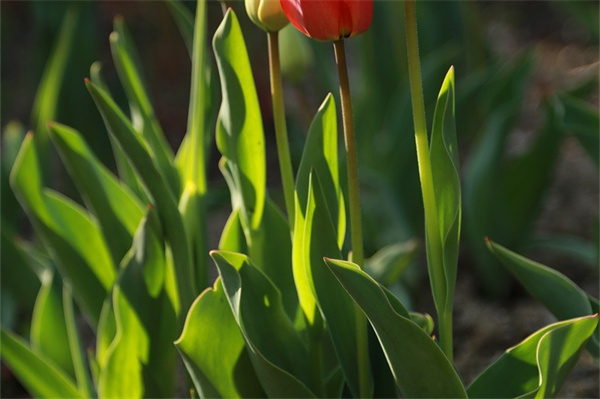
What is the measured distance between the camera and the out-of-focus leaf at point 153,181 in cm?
93

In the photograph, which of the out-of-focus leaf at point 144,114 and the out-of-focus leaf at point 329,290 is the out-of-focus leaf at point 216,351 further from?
the out-of-focus leaf at point 144,114

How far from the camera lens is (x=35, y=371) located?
122 cm

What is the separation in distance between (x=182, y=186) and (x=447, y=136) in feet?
1.47

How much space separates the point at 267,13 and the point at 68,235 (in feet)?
1.82

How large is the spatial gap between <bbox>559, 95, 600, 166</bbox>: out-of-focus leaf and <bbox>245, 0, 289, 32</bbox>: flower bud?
1.94 ft

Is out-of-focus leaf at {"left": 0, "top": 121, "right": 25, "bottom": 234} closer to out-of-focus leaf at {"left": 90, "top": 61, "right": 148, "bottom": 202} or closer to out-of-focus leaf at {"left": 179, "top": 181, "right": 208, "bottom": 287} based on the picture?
out-of-focus leaf at {"left": 90, "top": 61, "right": 148, "bottom": 202}

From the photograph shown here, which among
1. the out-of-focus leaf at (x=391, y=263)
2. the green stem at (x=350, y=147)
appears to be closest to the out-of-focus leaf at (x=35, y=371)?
the out-of-focus leaf at (x=391, y=263)

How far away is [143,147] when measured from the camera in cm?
95

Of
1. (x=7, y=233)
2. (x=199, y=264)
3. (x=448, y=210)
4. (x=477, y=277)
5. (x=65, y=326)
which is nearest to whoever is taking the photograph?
(x=448, y=210)

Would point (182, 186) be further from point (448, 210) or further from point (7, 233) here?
point (7, 233)

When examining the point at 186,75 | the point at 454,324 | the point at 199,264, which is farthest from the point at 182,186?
the point at 186,75

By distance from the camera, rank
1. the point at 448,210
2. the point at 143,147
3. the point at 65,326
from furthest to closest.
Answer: the point at 65,326 < the point at 143,147 < the point at 448,210

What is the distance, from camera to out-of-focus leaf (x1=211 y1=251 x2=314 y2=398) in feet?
2.71

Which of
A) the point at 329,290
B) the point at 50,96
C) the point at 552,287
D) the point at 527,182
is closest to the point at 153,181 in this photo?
the point at 329,290
